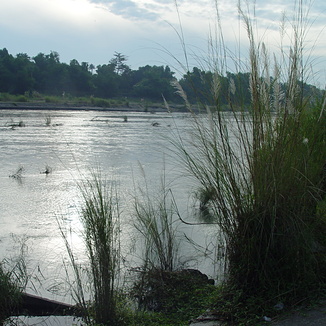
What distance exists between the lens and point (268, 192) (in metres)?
2.73

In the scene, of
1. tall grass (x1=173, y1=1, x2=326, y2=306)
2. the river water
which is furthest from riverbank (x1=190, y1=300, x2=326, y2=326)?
the river water

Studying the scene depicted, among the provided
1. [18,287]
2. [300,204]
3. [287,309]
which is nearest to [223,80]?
[300,204]

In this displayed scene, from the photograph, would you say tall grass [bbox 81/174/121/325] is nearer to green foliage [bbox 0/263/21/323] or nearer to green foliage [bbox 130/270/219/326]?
green foliage [bbox 130/270/219/326]

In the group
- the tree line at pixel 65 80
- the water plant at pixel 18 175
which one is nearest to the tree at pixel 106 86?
the tree line at pixel 65 80

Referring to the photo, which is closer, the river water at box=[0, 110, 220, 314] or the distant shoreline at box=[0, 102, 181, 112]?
the river water at box=[0, 110, 220, 314]

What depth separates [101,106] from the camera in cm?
4341

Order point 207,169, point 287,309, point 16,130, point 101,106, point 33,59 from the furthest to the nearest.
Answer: point 33,59
point 101,106
point 16,130
point 207,169
point 287,309

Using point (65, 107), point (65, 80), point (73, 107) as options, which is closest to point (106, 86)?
point (65, 80)

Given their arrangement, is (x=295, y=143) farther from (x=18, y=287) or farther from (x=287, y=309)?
(x=18, y=287)

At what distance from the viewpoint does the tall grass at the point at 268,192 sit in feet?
8.89

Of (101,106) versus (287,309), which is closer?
(287,309)

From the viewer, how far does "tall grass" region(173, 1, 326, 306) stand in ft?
8.89

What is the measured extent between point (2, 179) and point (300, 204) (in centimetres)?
589

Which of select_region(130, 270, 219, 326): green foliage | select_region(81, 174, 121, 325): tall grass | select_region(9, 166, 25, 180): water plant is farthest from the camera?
select_region(9, 166, 25, 180): water plant
